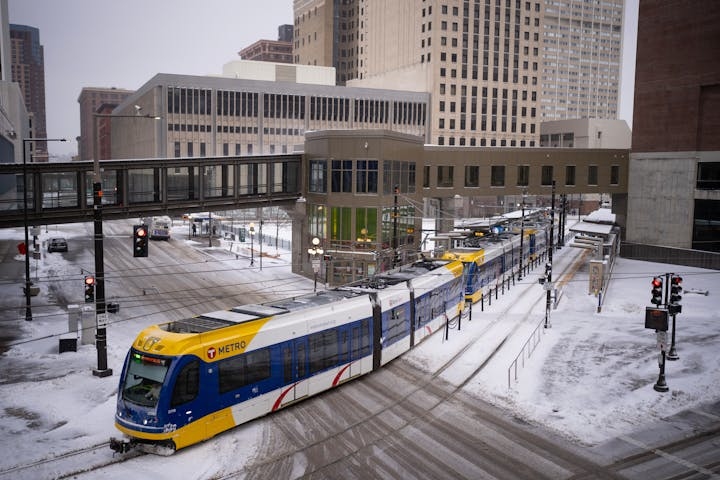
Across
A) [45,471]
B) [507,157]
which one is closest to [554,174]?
[507,157]

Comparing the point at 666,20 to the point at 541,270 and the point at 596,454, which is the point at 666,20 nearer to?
the point at 541,270

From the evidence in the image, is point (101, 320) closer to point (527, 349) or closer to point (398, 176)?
point (527, 349)

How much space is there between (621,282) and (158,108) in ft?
244

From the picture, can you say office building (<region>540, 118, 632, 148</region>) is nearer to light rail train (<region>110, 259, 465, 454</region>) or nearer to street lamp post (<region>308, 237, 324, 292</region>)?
street lamp post (<region>308, 237, 324, 292</region>)

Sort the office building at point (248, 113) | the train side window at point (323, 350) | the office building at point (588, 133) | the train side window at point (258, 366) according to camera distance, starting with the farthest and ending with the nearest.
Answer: the office building at point (588, 133) → the office building at point (248, 113) → the train side window at point (323, 350) → the train side window at point (258, 366)

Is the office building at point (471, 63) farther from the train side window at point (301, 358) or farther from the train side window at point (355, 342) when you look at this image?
the train side window at point (301, 358)

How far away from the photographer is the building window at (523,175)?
65.3 metres

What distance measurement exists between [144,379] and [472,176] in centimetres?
4928

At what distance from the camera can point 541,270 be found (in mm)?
57094

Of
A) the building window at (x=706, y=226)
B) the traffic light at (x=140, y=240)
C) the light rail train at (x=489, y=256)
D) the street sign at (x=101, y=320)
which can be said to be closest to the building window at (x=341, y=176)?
the light rail train at (x=489, y=256)

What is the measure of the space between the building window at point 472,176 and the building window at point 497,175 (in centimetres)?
172

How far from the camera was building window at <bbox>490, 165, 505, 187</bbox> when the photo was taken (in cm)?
6388

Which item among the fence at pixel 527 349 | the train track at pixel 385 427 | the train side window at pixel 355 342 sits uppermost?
the train side window at pixel 355 342

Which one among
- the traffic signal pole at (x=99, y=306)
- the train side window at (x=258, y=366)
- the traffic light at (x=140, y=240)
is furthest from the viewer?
the traffic light at (x=140, y=240)
